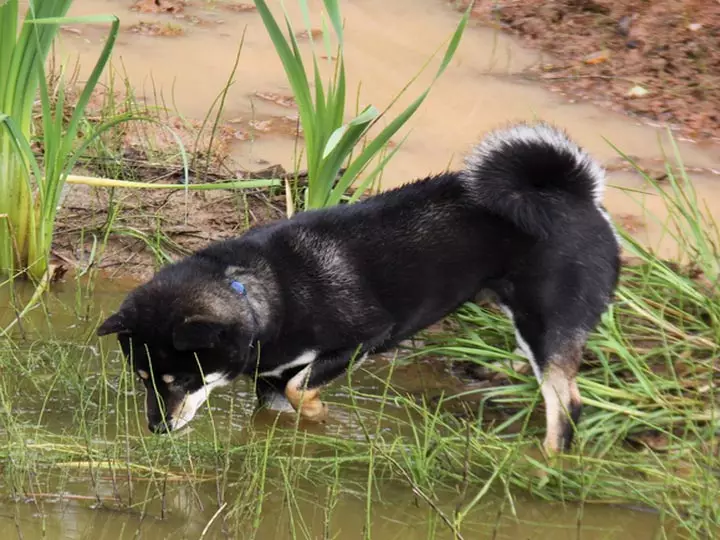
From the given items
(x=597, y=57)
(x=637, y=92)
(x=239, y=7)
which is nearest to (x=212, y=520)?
(x=637, y=92)

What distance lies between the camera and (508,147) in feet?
14.1

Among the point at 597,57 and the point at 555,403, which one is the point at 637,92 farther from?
the point at 555,403

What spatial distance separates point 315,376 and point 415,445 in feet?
1.86

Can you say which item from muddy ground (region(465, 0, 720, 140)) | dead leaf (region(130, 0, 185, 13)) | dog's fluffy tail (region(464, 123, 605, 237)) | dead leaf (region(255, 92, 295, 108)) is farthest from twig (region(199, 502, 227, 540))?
dead leaf (region(130, 0, 185, 13))

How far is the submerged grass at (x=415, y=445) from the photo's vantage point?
355 centimetres

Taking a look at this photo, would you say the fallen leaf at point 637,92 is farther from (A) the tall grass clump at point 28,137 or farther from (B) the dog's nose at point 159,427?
(B) the dog's nose at point 159,427

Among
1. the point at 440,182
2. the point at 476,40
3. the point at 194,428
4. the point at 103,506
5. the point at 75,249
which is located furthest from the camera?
the point at 476,40

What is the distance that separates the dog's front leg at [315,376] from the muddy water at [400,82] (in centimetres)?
214

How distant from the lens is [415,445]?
384 centimetres

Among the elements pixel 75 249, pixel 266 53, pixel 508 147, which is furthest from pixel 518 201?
pixel 266 53

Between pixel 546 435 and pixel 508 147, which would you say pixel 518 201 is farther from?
pixel 546 435

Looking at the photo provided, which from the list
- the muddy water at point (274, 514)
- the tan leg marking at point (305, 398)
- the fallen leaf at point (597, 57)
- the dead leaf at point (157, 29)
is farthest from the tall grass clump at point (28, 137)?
the fallen leaf at point (597, 57)

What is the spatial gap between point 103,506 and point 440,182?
1.82m

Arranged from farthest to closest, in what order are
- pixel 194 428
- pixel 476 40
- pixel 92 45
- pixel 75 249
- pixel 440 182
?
1. pixel 476 40
2. pixel 92 45
3. pixel 75 249
4. pixel 440 182
5. pixel 194 428
